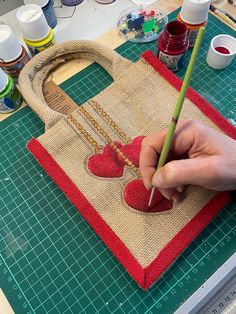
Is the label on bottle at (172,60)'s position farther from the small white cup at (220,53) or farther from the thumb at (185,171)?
the thumb at (185,171)

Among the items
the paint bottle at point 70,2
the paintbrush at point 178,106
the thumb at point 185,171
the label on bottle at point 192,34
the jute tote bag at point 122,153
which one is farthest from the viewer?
the paint bottle at point 70,2

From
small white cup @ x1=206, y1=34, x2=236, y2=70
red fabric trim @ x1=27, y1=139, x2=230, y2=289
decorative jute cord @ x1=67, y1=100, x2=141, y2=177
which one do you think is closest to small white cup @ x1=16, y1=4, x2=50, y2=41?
decorative jute cord @ x1=67, y1=100, x2=141, y2=177

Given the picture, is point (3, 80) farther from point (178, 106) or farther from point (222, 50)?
point (222, 50)

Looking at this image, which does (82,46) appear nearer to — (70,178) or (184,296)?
(70,178)

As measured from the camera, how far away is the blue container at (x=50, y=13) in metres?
0.89

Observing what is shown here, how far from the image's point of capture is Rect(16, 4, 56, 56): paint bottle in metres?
0.76

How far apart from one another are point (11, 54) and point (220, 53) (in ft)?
1.84

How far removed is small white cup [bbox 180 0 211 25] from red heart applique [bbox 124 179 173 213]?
0.48 m

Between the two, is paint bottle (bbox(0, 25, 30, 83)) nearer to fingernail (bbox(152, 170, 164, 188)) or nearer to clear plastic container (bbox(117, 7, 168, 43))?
clear plastic container (bbox(117, 7, 168, 43))

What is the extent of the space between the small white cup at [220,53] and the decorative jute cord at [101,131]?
13.7 inches

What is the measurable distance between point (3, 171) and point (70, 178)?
19 cm

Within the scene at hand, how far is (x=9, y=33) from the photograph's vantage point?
75cm

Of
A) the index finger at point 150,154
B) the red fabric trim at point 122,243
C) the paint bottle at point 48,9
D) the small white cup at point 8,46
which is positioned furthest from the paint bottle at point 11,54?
the index finger at point 150,154

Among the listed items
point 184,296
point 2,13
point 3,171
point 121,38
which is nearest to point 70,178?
point 3,171
